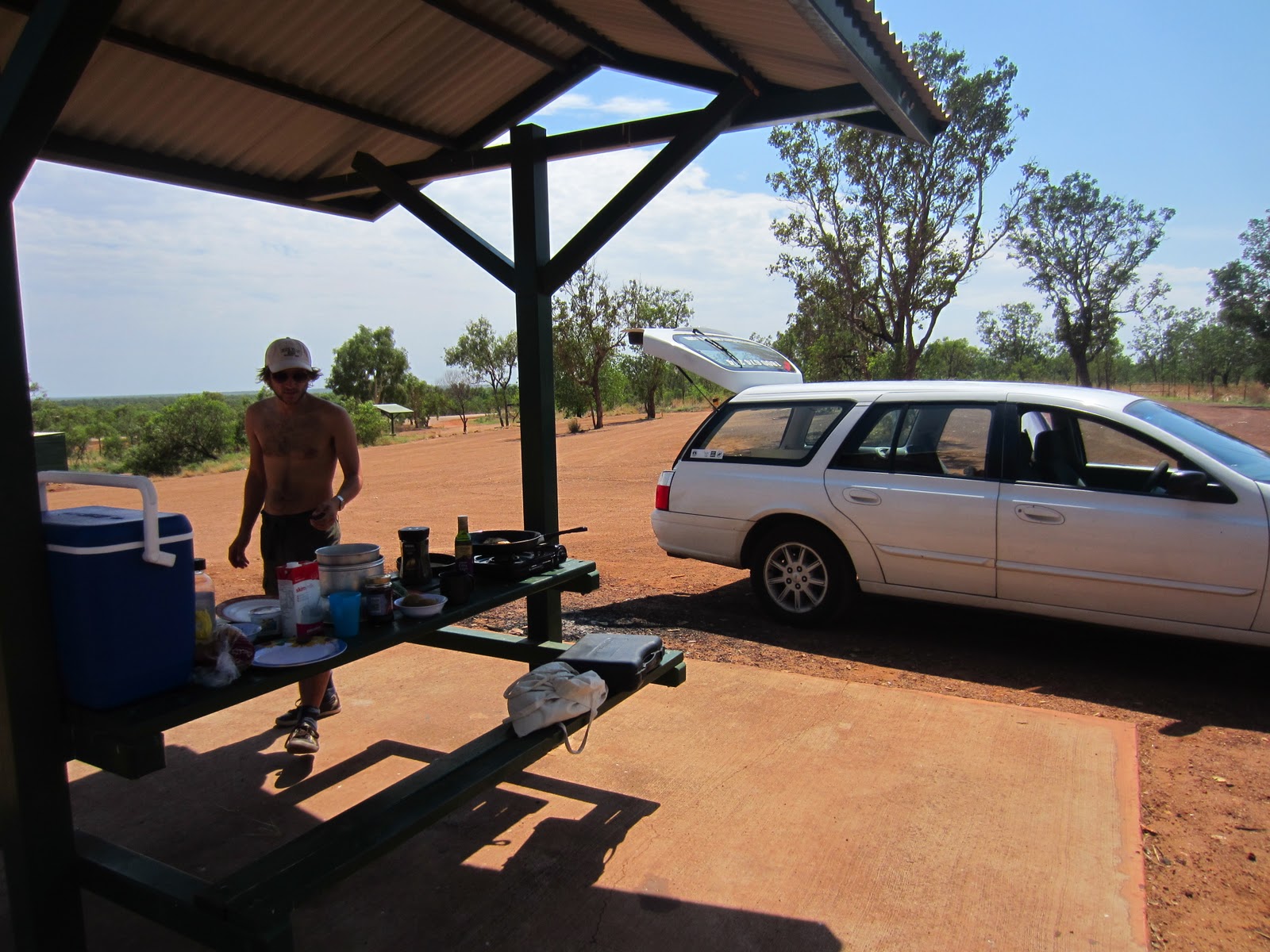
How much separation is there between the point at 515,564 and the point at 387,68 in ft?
8.15

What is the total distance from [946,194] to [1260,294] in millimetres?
31446

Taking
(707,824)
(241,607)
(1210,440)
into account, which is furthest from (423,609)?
(1210,440)

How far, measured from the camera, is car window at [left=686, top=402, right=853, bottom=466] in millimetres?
6301

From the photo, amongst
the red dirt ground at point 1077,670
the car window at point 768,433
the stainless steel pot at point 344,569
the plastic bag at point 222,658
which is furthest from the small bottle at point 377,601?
the car window at point 768,433

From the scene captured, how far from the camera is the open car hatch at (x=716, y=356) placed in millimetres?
6836

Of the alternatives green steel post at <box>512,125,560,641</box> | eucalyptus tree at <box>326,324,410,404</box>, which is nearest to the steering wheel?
green steel post at <box>512,125,560,641</box>

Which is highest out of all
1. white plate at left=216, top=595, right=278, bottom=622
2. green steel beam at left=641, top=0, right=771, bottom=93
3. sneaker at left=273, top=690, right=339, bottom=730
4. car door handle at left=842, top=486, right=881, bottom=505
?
green steel beam at left=641, top=0, right=771, bottom=93

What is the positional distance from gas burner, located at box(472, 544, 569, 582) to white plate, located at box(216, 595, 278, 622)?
0.96 metres

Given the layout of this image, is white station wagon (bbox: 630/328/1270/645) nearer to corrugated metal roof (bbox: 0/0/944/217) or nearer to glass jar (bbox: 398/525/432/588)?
corrugated metal roof (bbox: 0/0/944/217)

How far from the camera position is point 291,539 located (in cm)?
423

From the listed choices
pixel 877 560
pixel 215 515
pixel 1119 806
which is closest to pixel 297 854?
pixel 1119 806

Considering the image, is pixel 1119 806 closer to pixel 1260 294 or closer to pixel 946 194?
pixel 946 194

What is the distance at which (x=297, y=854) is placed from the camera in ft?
7.73

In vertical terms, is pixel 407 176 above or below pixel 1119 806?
above
